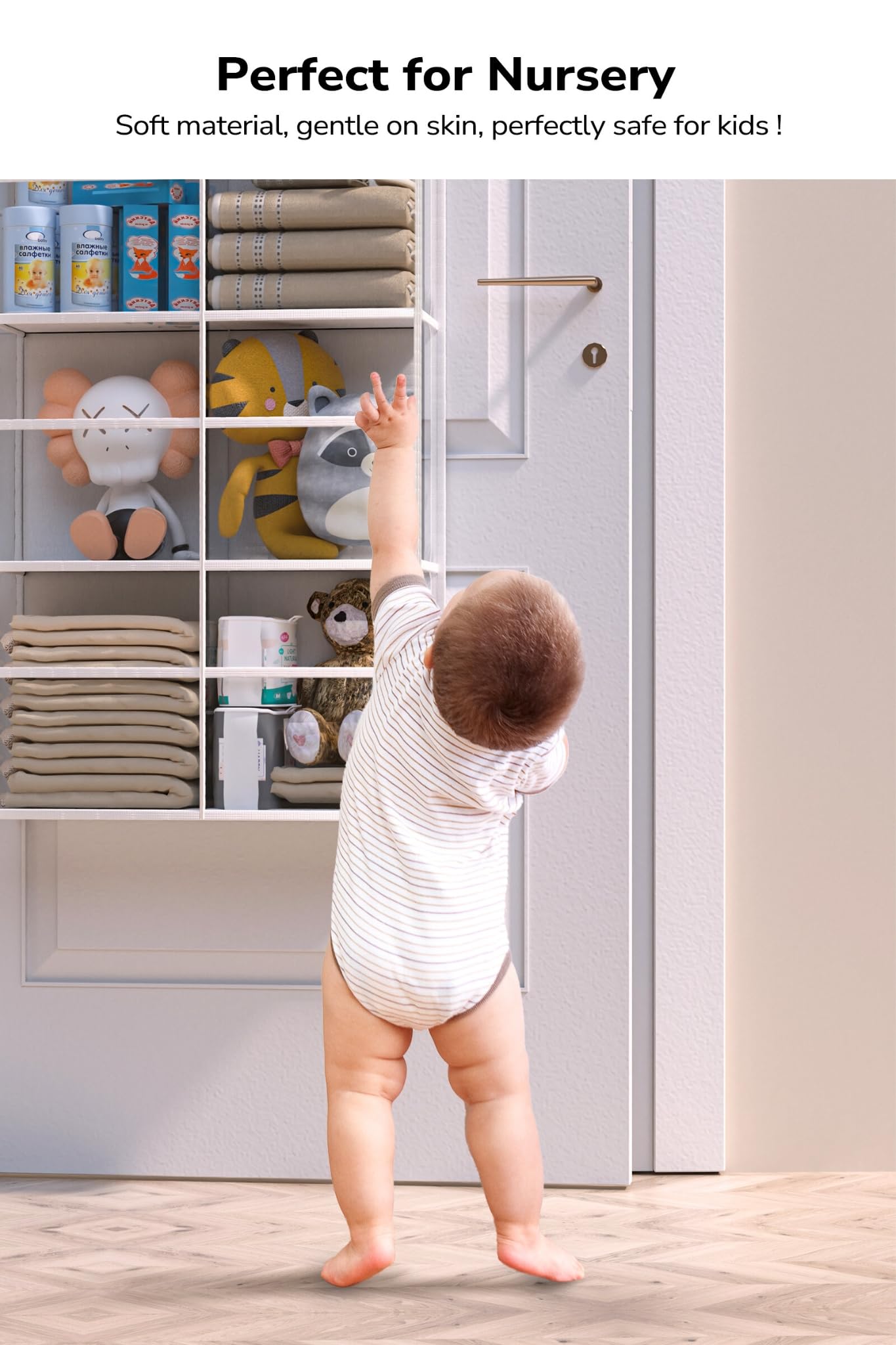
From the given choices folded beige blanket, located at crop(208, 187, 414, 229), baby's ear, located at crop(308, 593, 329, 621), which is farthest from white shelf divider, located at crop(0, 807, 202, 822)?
folded beige blanket, located at crop(208, 187, 414, 229)

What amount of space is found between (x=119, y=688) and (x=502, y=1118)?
25.2 inches

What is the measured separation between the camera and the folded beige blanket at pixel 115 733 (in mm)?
1444

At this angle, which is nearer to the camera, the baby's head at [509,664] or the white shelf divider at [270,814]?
the baby's head at [509,664]

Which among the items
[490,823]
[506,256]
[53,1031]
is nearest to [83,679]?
[53,1031]

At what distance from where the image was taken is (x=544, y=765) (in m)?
1.12

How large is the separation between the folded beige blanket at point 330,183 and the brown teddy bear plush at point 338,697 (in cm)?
45

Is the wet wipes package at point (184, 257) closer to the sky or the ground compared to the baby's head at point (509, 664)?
closer to the sky

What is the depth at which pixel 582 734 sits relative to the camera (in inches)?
61.5

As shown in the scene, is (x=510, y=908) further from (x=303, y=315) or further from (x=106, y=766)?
(x=303, y=315)

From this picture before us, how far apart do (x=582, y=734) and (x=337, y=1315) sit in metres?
0.70

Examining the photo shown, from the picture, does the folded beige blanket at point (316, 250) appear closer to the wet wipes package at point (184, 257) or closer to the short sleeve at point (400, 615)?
the wet wipes package at point (184, 257)

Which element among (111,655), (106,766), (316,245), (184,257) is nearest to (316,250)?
(316,245)

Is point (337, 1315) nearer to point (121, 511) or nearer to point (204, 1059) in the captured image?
point (204, 1059)
